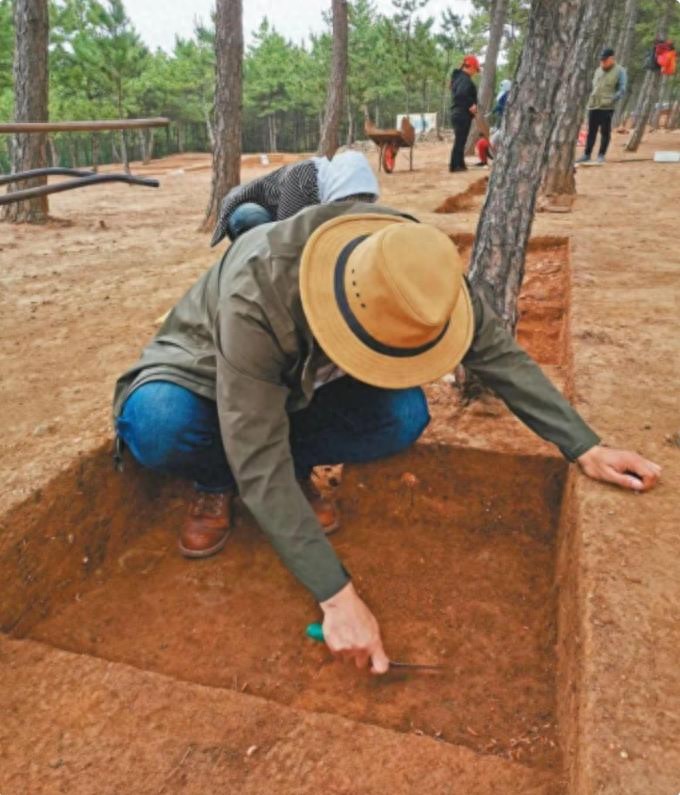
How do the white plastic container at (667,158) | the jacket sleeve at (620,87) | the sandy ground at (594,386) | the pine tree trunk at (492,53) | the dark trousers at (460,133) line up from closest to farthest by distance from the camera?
the sandy ground at (594,386)
the jacket sleeve at (620,87)
the dark trousers at (460,133)
the white plastic container at (667,158)
the pine tree trunk at (492,53)

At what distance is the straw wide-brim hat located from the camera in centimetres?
115

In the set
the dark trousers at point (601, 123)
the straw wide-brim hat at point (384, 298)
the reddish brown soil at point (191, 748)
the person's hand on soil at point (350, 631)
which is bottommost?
the reddish brown soil at point (191, 748)

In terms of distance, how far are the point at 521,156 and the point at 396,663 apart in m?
1.68

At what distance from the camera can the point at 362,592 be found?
1.88 metres

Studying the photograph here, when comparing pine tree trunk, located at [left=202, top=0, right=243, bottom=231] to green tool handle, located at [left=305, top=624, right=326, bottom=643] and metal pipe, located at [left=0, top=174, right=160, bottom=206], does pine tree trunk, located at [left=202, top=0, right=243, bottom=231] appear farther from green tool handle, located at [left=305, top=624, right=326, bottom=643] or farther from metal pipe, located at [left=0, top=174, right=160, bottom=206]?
green tool handle, located at [left=305, top=624, right=326, bottom=643]

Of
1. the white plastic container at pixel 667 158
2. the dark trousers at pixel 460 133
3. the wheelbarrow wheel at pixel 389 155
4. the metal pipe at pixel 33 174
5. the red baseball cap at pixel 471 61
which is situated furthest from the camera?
the wheelbarrow wheel at pixel 389 155

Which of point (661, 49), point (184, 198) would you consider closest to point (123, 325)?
point (184, 198)

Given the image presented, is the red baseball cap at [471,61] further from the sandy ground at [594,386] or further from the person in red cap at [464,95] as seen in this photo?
the sandy ground at [594,386]

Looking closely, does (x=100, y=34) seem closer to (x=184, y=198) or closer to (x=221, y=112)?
(x=184, y=198)

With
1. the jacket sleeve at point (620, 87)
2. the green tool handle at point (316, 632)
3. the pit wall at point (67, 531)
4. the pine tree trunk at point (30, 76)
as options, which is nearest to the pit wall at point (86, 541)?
the pit wall at point (67, 531)

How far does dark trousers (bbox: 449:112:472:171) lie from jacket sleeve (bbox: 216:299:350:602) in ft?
32.2

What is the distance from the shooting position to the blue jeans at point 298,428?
1.70 meters

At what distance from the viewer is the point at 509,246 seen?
2223mm

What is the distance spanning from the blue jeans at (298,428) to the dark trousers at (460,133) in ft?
30.5
